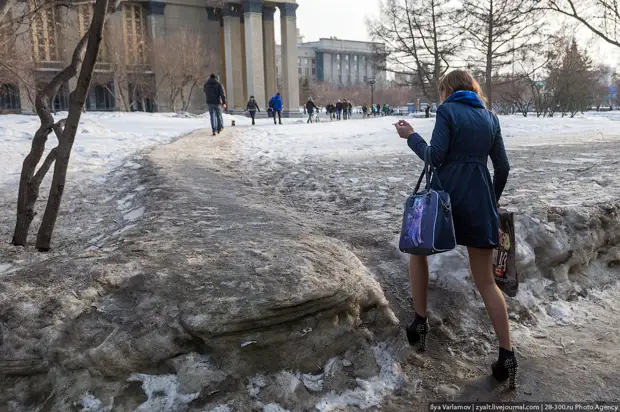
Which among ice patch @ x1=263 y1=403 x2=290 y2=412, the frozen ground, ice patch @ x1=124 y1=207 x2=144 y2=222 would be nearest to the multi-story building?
ice patch @ x1=124 y1=207 x2=144 y2=222

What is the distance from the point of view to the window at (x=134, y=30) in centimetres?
4625

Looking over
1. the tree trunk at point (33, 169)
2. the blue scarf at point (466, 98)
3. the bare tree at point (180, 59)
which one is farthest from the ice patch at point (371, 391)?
the bare tree at point (180, 59)

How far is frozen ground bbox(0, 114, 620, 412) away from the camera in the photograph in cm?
272

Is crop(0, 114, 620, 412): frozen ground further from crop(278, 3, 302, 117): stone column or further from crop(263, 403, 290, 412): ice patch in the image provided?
crop(278, 3, 302, 117): stone column

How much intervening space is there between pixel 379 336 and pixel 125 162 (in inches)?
357

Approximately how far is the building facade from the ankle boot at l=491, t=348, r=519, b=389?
45708 millimetres

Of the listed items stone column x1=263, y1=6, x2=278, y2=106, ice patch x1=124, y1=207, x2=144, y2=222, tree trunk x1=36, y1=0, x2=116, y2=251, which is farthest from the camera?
stone column x1=263, y1=6, x2=278, y2=106

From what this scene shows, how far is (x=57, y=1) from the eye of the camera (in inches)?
241

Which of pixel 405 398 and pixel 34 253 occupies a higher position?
pixel 34 253

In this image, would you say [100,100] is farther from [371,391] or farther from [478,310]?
[371,391]

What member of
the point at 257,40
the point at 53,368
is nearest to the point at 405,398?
the point at 53,368

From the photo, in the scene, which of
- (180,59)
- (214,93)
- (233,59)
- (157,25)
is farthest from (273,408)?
(157,25)

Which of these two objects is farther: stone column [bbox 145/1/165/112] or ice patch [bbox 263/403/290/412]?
stone column [bbox 145/1/165/112]

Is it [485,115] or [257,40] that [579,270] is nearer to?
[485,115]
